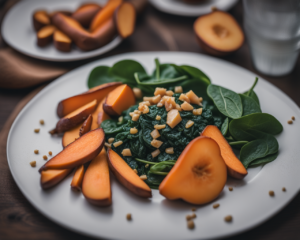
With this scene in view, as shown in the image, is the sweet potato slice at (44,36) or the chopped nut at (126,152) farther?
the sweet potato slice at (44,36)

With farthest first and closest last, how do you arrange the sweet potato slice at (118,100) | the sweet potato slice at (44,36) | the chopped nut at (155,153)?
the sweet potato slice at (44,36) < the sweet potato slice at (118,100) < the chopped nut at (155,153)

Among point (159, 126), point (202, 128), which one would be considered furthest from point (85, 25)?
point (202, 128)

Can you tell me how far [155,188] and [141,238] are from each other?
37cm

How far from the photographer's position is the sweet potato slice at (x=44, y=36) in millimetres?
2927

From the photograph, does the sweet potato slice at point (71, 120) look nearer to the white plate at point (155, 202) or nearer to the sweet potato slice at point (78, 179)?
the white plate at point (155, 202)

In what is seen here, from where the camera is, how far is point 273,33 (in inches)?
101

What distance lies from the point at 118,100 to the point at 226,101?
2.69 ft

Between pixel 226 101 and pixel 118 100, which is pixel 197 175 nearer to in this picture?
pixel 226 101

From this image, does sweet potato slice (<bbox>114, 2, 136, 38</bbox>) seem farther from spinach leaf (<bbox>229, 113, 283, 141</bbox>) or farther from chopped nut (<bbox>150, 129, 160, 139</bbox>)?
spinach leaf (<bbox>229, 113, 283, 141</bbox>)

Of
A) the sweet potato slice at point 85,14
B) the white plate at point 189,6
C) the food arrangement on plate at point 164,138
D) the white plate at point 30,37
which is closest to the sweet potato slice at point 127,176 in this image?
the food arrangement on plate at point 164,138

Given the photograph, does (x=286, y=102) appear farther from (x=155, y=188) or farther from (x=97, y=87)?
(x=97, y=87)

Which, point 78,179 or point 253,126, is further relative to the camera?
point 253,126

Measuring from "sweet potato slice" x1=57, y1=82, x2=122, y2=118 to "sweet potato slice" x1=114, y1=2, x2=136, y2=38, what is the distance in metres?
0.97

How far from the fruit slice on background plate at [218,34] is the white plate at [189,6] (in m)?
0.55
